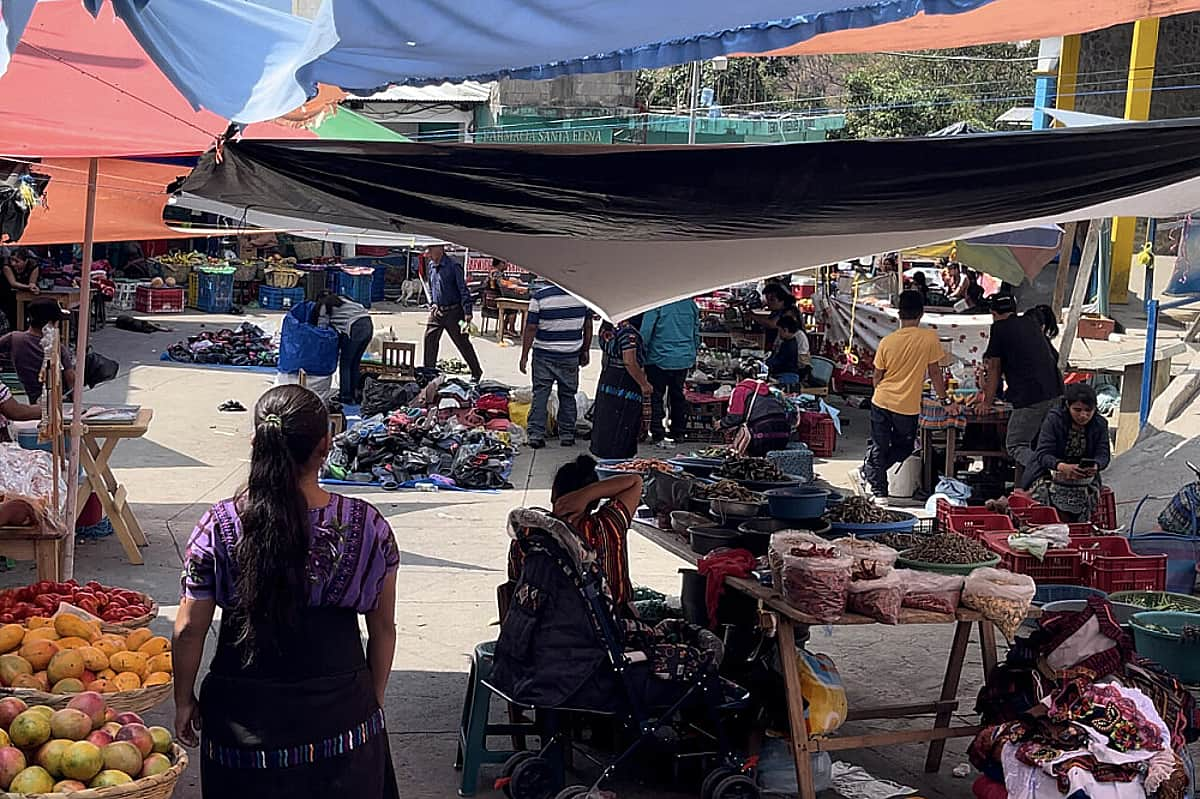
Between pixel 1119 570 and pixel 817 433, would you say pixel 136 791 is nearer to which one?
pixel 1119 570

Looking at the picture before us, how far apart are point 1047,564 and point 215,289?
20261 millimetres

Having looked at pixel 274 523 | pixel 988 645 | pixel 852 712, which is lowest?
pixel 852 712

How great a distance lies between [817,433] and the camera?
13.3 m

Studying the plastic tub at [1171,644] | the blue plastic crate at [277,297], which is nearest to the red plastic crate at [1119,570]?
the plastic tub at [1171,644]

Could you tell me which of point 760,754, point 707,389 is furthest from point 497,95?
point 760,754

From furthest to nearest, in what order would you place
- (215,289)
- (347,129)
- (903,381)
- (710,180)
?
(215,289), (903,381), (347,129), (710,180)

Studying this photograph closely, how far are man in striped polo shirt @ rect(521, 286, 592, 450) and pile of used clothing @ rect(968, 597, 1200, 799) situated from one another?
25.7ft

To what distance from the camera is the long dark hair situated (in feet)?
11.7

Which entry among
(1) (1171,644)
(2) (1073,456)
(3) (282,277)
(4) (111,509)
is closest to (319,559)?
(1) (1171,644)

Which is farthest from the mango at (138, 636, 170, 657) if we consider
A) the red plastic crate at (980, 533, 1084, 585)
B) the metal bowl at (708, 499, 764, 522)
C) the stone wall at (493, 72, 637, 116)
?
the stone wall at (493, 72, 637, 116)

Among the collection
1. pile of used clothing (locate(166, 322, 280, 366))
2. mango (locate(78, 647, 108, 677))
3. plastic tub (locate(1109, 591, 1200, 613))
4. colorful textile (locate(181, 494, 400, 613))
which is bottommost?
pile of used clothing (locate(166, 322, 280, 366))

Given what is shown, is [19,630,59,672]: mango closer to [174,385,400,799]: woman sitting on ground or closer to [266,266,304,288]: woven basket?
[174,385,400,799]: woman sitting on ground

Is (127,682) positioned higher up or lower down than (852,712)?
higher up

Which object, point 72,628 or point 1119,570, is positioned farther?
point 1119,570
